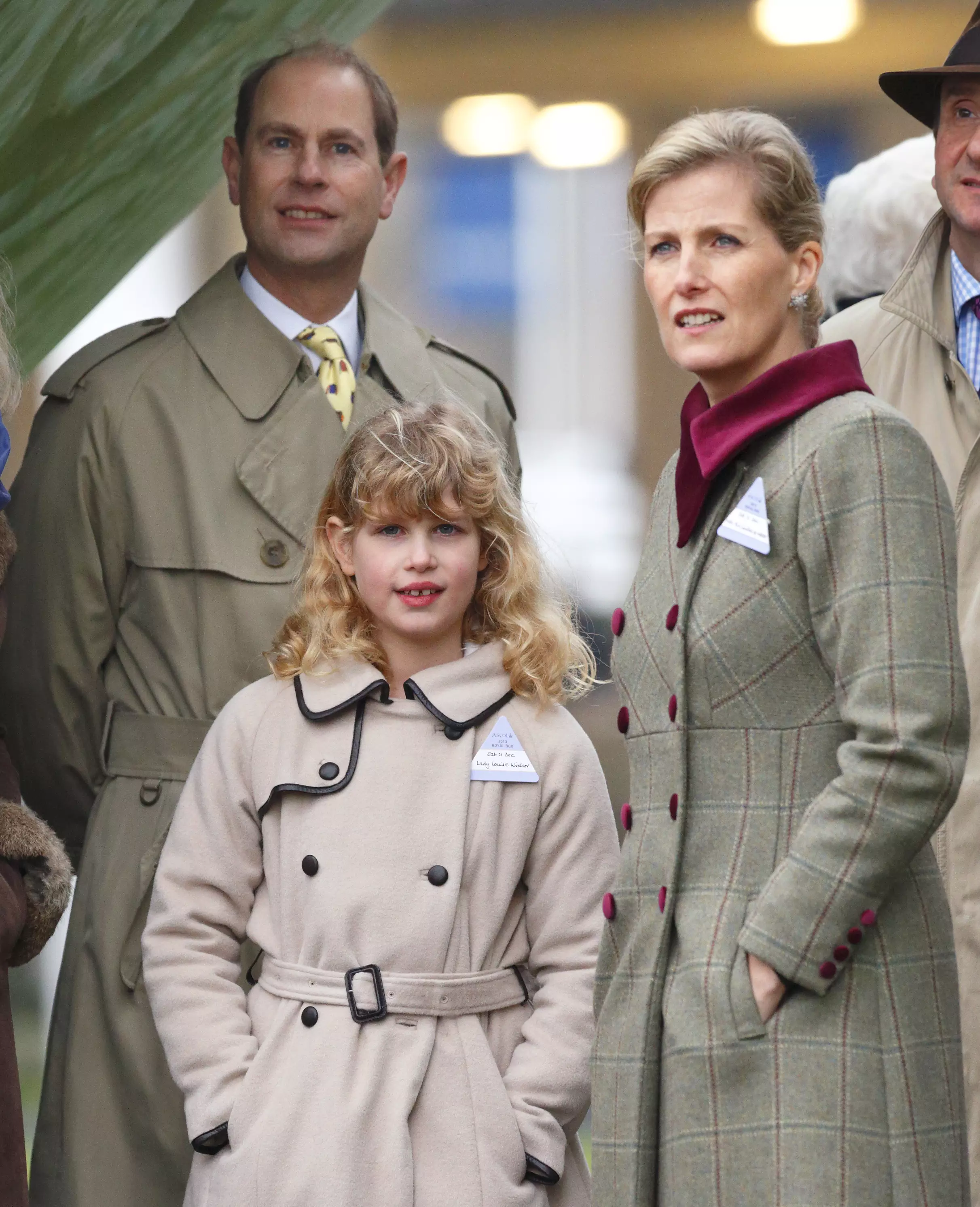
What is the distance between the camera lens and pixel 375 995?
8.06 ft

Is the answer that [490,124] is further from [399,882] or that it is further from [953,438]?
[399,882]

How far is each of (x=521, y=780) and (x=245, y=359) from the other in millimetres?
1143

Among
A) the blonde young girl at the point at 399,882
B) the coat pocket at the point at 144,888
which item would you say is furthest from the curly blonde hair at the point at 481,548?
the coat pocket at the point at 144,888

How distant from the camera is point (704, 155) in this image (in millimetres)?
2076

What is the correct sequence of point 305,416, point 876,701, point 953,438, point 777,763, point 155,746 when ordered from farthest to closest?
point 305,416 < point 155,746 < point 953,438 < point 777,763 < point 876,701

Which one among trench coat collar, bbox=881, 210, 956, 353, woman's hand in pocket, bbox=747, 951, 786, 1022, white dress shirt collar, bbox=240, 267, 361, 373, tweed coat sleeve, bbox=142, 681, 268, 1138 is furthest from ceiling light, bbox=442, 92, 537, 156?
woman's hand in pocket, bbox=747, 951, 786, 1022

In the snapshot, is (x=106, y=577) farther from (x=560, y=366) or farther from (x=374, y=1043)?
(x=560, y=366)

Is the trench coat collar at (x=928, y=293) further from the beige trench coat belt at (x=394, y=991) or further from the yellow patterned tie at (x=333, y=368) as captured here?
the beige trench coat belt at (x=394, y=991)

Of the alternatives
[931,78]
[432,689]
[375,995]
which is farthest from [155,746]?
[931,78]

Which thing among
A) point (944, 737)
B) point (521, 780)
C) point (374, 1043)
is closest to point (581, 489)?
point (521, 780)

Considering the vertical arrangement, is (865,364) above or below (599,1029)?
above

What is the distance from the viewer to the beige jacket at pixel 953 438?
111 inches

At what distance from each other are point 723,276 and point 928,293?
3.67 ft

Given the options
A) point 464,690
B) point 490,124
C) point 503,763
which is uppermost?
point 490,124
